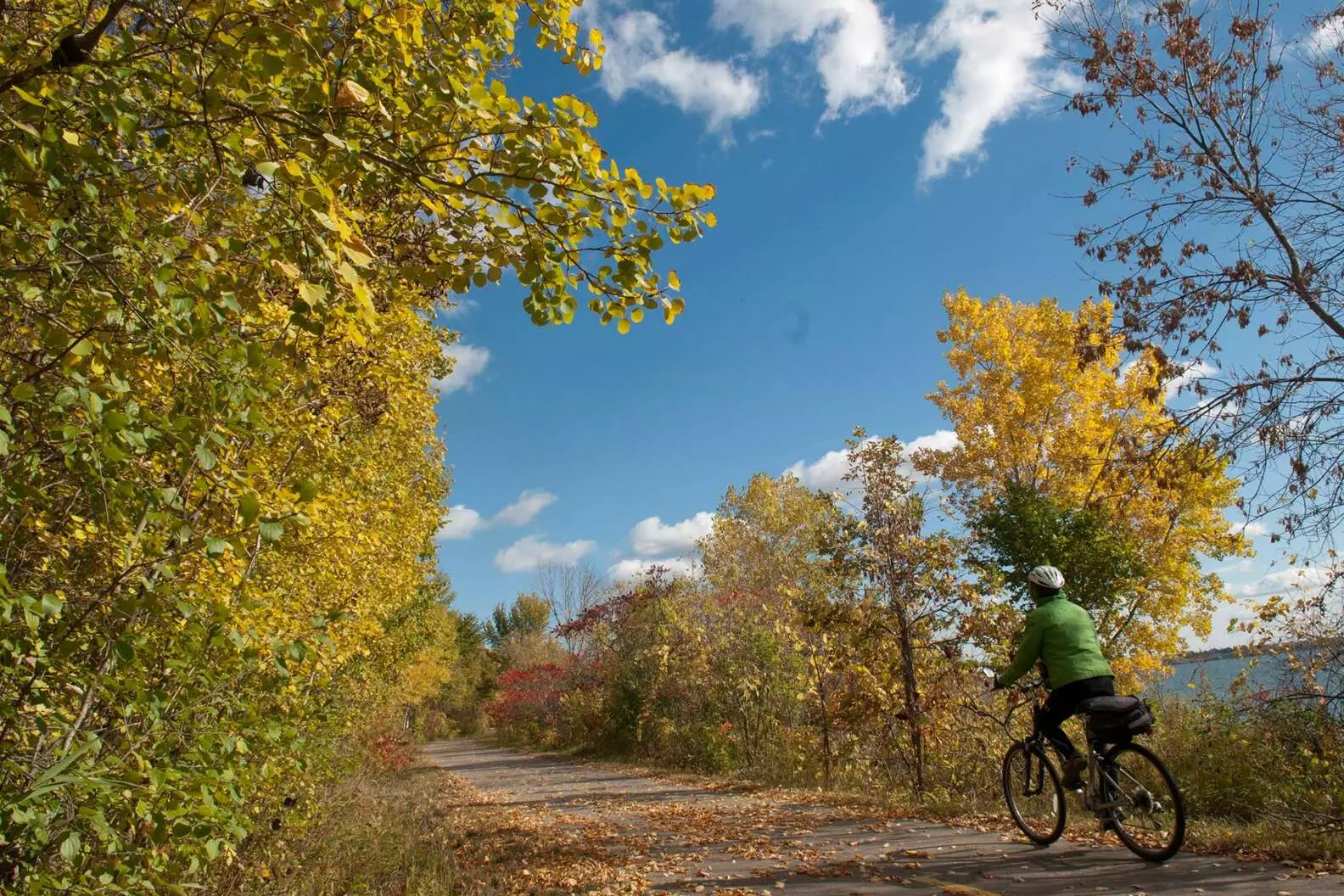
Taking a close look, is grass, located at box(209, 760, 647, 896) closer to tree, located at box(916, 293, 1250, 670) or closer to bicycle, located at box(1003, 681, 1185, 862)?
bicycle, located at box(1003, 681, 1185, 862)

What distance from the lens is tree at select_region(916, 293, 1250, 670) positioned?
16500mm

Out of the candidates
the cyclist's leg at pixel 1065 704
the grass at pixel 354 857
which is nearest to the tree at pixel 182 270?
the grass at pixel 354 857

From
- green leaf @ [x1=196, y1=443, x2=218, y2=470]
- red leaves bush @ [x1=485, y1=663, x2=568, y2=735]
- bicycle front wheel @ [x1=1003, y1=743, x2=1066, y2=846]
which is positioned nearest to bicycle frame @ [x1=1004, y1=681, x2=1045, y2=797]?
bicycle front wheel @ [x1=1003, y1=743, x2=1066, y2=846]

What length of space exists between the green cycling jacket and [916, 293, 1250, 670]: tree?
1083 cm

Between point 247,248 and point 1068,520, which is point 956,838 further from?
point 1068,520

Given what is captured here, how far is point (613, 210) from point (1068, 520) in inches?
620

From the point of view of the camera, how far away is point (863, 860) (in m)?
5.10

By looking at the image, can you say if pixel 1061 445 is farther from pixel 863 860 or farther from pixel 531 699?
pixel 531 699

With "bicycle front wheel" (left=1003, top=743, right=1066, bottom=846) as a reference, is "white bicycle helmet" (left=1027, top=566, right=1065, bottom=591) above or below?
above

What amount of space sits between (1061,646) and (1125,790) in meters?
0.97

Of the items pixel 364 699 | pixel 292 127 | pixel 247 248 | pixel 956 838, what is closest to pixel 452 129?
pixel 292 127

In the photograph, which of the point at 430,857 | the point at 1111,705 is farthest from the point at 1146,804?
the point at 430,857

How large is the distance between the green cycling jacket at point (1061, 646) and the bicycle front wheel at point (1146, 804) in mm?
516

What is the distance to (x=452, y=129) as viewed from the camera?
103 inches
